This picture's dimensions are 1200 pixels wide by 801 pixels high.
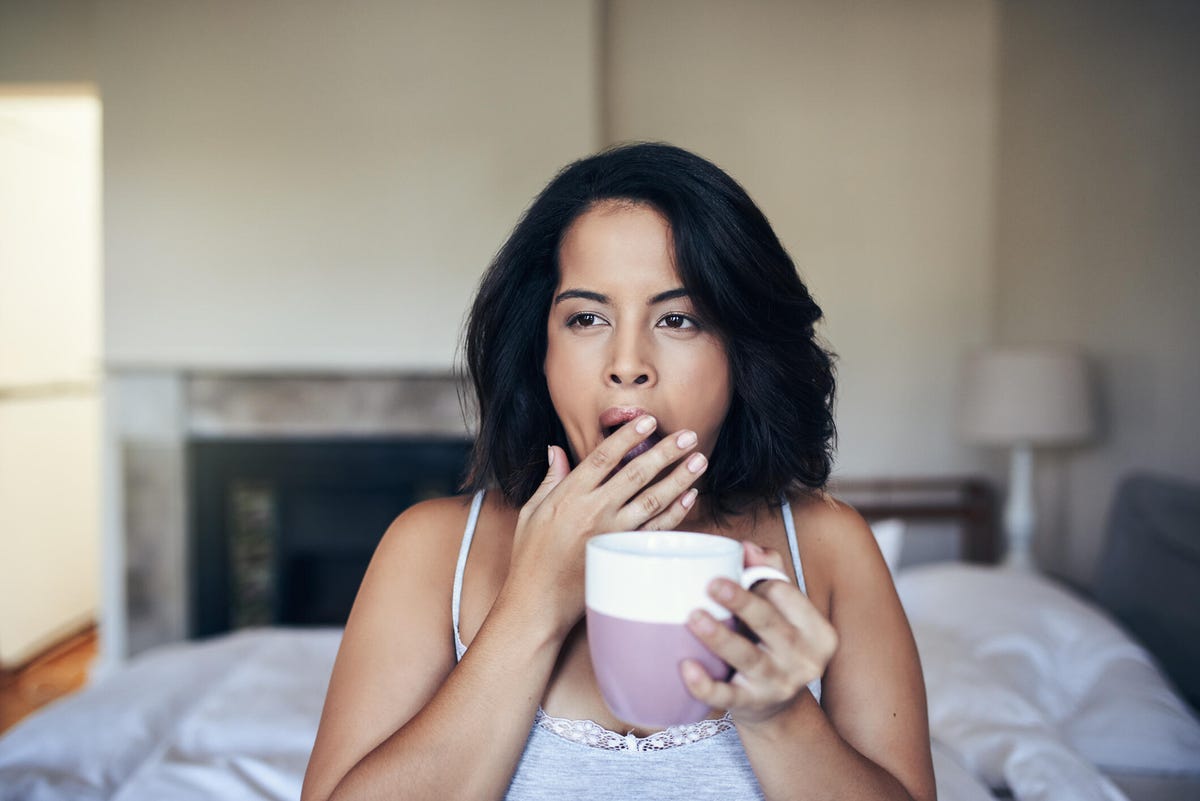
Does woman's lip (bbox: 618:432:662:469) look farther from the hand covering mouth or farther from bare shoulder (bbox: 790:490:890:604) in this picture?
bare shoulder (bbox: 790:490:890:604)

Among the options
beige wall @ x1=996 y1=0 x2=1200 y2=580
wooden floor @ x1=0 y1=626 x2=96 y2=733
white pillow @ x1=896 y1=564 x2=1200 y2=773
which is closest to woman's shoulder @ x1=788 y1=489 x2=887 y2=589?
white pillow @ x1=896 y1=564 x2=1200 y2=773

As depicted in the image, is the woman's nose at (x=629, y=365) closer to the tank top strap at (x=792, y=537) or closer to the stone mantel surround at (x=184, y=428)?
the tank top strap at (x=792, y=537)

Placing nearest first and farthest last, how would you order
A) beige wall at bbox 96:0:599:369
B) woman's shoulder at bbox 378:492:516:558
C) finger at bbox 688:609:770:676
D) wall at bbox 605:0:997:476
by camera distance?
1. finger at bbox 688:609:770:676
2. woman's shoulder at bbox 378:492:516:558
3. beige wall at bbox 96:0:599:369
4. wall at bbox 605:0:997:476

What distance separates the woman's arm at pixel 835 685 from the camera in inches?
18.2

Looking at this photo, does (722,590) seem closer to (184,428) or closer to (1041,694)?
(1041,694)

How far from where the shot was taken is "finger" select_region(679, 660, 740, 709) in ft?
1.48

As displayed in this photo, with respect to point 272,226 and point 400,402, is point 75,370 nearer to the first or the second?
point 272,226

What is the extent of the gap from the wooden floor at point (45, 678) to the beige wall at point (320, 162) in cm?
127

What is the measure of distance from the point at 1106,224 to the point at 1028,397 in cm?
50

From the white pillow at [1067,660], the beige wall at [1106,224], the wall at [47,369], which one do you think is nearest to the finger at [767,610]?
the white pillow at [1067,660]

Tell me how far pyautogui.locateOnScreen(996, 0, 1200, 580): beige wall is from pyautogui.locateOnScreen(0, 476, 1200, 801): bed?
391 mm

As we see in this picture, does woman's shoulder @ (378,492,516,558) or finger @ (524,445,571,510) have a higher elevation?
finger @ (524,445,571,510)

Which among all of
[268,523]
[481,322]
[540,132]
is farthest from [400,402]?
[481,322]

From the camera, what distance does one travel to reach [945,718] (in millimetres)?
1300
